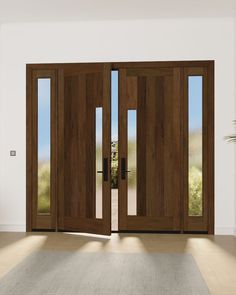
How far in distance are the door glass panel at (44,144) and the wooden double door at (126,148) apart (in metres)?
0.05

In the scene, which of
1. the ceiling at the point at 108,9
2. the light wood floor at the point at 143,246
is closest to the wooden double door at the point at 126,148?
the light wood floor at the point at 143,246

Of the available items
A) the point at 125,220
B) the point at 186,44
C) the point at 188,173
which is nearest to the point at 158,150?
the point at 188,173

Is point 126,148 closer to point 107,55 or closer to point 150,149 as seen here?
point 150,149

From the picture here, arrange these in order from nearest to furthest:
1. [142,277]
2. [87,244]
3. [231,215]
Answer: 1. [142,277]
2. [87,244]
3. [231,215]

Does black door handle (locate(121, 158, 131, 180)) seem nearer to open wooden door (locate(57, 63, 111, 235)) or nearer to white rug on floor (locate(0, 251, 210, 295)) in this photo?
open wooden door (locate(57, 63, 111, 235))

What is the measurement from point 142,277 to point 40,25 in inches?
161

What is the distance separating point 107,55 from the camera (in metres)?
6.81

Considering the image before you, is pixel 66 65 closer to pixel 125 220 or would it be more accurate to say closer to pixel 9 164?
pixel 9 164

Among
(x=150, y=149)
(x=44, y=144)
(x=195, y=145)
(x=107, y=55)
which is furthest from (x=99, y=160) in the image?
(x=107, y=55)

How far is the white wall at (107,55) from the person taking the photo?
6668 mm

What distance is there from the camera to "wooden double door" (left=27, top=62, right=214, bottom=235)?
670 centimetres

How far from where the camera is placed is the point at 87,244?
19.7ft

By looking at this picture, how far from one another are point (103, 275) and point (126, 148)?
263 cm

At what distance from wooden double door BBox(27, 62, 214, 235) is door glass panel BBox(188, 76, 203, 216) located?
2.6 inches
